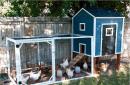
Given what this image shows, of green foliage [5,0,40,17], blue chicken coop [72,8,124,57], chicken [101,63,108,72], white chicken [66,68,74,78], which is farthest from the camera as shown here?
green foliage [5,0,40,17]

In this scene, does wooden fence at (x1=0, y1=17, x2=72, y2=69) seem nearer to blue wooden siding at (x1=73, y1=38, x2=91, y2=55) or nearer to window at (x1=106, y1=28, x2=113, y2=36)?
blue wooden siding at (x1=73, y1=38, x2=91, y2=55)

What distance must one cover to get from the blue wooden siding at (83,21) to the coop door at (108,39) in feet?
1.67

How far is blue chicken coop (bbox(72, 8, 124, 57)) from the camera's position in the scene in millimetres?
8219

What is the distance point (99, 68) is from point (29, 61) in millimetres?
2767

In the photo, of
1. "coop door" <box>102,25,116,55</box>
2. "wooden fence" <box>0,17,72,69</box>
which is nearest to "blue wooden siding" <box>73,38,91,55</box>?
"wooden fence" <box>0,17,72,69</box>

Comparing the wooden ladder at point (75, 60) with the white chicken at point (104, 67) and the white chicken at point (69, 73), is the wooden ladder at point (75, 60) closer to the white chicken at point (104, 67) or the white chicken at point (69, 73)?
the white chicken at point (69, 73)

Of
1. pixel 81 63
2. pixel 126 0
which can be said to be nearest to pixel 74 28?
pixel 81 63

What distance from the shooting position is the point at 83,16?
863 centimetres

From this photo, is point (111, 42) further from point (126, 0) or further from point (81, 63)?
point (126, 0)

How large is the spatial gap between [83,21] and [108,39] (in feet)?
3.77

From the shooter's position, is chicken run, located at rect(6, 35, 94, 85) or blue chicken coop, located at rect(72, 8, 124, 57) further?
blue chicken coop, located at rect(72, 8, 124, 57)

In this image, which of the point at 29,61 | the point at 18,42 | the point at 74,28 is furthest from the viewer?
the point at 74,28

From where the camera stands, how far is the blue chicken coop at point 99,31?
8219 mm

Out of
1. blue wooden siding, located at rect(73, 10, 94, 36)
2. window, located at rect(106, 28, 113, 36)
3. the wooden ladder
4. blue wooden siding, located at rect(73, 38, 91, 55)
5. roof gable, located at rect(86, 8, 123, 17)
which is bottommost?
the wooden ladder
